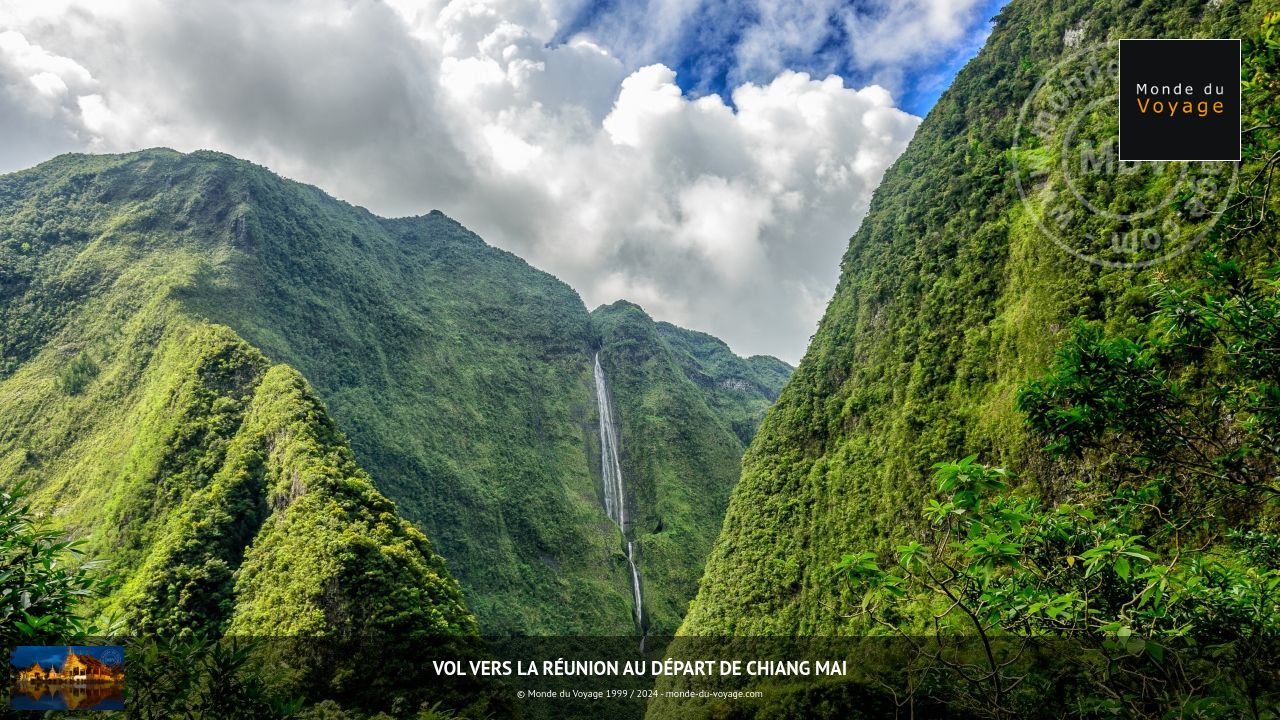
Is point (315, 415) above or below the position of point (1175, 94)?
below

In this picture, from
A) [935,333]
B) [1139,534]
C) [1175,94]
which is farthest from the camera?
[935,333]

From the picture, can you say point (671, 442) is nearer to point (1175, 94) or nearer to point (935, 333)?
point (935, 333)

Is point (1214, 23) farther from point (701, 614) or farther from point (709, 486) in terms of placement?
point (709, 486)

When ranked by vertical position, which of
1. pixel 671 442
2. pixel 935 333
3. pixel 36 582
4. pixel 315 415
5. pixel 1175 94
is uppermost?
pixel 935 333

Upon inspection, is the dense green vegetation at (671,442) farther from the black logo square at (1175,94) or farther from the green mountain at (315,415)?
the black logo square at (1175,94)

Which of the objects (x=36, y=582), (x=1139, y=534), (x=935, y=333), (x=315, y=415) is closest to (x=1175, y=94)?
(x=1139, y=534)

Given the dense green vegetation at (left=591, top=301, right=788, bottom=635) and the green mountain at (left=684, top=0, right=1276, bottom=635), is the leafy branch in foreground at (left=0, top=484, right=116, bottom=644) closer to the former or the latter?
the green mountain at (left=684, top=0, right=1276, bottom=635)

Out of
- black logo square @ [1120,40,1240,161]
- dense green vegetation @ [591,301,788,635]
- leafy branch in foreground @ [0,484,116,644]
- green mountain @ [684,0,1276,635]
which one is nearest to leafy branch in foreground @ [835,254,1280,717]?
black logo square @ [1120,40,1240,161]
